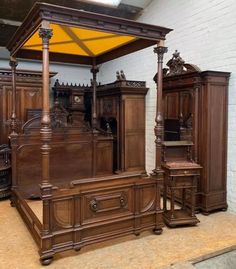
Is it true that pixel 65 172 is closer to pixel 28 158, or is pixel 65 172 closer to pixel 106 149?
pixel 28 158

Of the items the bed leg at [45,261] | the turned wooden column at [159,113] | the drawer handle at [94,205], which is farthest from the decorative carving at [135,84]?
the bed leg at [45,261]

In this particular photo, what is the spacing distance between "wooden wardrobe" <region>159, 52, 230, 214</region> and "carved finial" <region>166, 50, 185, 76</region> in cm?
10

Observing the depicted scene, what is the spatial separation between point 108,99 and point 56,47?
241 cm

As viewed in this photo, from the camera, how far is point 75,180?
11.4 ft

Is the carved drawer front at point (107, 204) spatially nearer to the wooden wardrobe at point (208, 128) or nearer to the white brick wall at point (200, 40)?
the wooden wardrobe at point (208, 128)

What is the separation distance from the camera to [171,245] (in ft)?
9.80

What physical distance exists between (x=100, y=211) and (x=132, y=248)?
525mm

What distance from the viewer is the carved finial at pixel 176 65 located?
167 inches

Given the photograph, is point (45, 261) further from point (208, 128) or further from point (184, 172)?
point (208, 128)

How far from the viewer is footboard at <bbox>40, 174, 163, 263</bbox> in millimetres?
2729

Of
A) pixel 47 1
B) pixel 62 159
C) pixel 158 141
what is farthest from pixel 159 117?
pixel 47 1

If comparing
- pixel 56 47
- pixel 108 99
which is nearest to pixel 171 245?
pixel 56 47

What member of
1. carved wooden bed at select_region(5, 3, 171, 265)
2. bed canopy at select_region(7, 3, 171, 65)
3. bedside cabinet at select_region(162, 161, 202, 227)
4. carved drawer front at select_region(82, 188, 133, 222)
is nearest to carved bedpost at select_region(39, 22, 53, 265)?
carved wooden bed at select_region(5, 3, 171, 265)

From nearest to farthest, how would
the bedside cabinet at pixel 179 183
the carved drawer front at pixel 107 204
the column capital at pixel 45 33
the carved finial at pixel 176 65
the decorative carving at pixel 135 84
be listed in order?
1. the column capital at pixel 45 33
2. the carved drawer front at pixel 107 204
3. the bedside cabinet at pixel 179 183
4. the carved finial at pixel 176 65
5. the decorative carving at pixel 135 84
